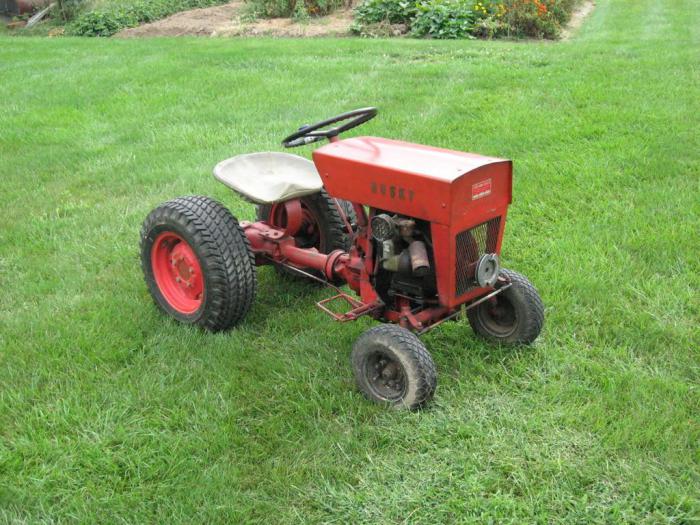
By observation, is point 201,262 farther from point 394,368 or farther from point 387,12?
point 387,12

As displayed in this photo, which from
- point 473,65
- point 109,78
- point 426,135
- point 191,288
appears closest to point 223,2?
point 109,78

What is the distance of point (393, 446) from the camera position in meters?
2.99

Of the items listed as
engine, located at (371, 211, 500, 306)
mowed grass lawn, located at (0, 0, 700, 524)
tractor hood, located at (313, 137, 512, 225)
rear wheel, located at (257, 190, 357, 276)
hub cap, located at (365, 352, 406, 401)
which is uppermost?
tractor hood, located at (313, 137, 512, 225)

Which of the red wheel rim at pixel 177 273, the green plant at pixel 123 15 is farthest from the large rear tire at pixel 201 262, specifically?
the green plant at pixel 123 15

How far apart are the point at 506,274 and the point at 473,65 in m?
6.08

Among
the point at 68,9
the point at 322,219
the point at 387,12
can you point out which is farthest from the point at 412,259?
the point at 68,9

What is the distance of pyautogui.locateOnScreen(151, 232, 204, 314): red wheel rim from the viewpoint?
12.9 feet

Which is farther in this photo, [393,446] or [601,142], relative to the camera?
[601,142]

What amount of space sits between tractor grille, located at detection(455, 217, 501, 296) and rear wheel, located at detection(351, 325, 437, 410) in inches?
14.6

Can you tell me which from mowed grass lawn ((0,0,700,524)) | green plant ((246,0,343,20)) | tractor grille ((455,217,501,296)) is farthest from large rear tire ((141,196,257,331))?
green plant ((246,0,343,20))

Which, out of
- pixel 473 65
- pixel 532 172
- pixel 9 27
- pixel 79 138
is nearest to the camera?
Answer: pixel 532 172

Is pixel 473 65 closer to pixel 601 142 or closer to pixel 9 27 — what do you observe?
pixel 601 142

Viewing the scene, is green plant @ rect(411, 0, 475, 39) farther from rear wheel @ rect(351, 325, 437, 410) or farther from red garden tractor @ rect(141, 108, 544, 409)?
rear wheel @ rect(351, 325, 437, 410)

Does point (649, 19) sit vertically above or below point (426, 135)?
below
